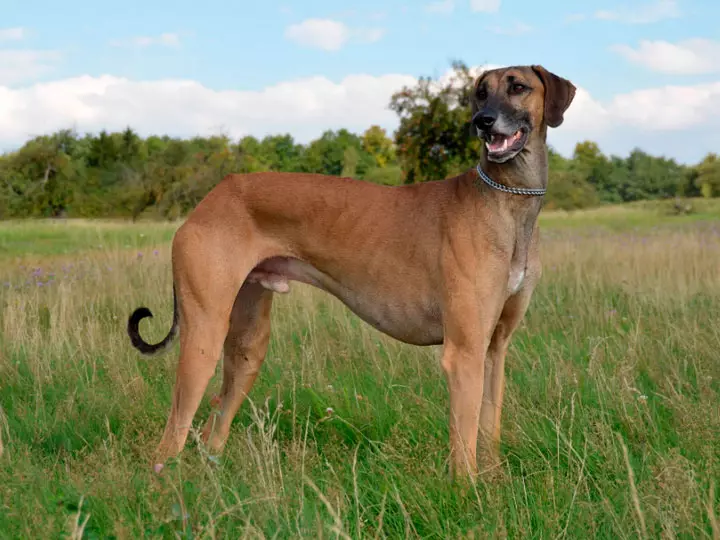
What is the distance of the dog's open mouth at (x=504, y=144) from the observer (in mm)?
3670

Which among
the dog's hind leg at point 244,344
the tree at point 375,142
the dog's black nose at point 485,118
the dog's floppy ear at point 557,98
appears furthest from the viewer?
the tree at point 375,142

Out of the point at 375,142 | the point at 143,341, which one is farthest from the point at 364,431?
the point at 375,142

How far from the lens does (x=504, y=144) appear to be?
12.1 ft

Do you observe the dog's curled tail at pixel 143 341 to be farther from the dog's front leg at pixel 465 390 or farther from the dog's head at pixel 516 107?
the dog's head at pixel 516 107

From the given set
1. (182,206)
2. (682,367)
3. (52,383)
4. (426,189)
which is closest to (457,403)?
(426,189)

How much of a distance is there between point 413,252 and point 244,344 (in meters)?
1.27

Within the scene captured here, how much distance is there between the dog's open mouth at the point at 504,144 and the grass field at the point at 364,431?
1.39 meters

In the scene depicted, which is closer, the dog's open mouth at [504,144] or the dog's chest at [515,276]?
the dog's open mouth at [504,144]

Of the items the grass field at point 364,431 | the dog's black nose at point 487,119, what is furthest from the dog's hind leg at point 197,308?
the dog's black nose at point 487,119

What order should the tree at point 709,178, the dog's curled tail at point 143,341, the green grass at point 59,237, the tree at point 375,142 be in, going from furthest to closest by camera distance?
the tree at point 375,142
the tree at point 709,178
the green grass at point 59,237
the dog's curled tail at point 143,341

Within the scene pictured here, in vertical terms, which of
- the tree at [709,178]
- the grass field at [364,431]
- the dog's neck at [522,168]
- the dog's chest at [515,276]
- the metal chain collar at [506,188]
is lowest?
the grass field at [364,431]

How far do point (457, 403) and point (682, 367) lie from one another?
7.78ft

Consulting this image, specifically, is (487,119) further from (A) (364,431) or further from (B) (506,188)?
(A) (364,431)

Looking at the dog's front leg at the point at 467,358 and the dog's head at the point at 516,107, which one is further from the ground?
the dog's head at the point at 516,107
